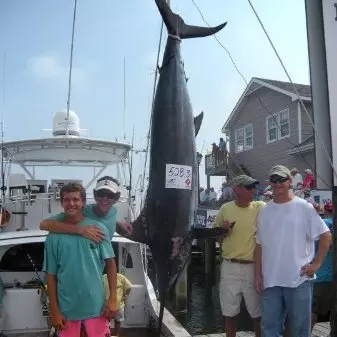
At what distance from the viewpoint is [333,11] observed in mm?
2521

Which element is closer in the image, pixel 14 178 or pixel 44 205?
pixel 44 205

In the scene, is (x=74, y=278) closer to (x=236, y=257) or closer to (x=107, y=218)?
(x=107, y=218)

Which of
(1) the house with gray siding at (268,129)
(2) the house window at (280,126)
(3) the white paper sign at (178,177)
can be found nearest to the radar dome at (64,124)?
(3) the white paper sign at (178,177)

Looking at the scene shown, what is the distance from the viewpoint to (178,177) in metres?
2.65

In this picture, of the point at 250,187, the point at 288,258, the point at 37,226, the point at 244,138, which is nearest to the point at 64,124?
the point at 37,226

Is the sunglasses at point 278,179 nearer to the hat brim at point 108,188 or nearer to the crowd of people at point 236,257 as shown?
the crowd of people at point 236,257

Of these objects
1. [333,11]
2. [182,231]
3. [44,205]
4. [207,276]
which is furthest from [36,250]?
[207,276]

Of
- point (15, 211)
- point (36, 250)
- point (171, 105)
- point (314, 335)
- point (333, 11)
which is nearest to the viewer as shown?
point (333, 11)

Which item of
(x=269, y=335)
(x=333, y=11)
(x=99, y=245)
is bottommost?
(x=269, y=335)

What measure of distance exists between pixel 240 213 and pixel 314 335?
1.77 metres

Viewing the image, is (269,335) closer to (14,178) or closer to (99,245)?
(99,245)

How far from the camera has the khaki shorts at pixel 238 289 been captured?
3.40 metres

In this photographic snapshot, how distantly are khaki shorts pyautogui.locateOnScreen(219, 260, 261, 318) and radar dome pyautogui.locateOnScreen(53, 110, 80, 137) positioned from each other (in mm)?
4600

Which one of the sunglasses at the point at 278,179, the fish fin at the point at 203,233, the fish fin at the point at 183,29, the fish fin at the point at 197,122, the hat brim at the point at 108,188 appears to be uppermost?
the fish fin at the point at 183,29
